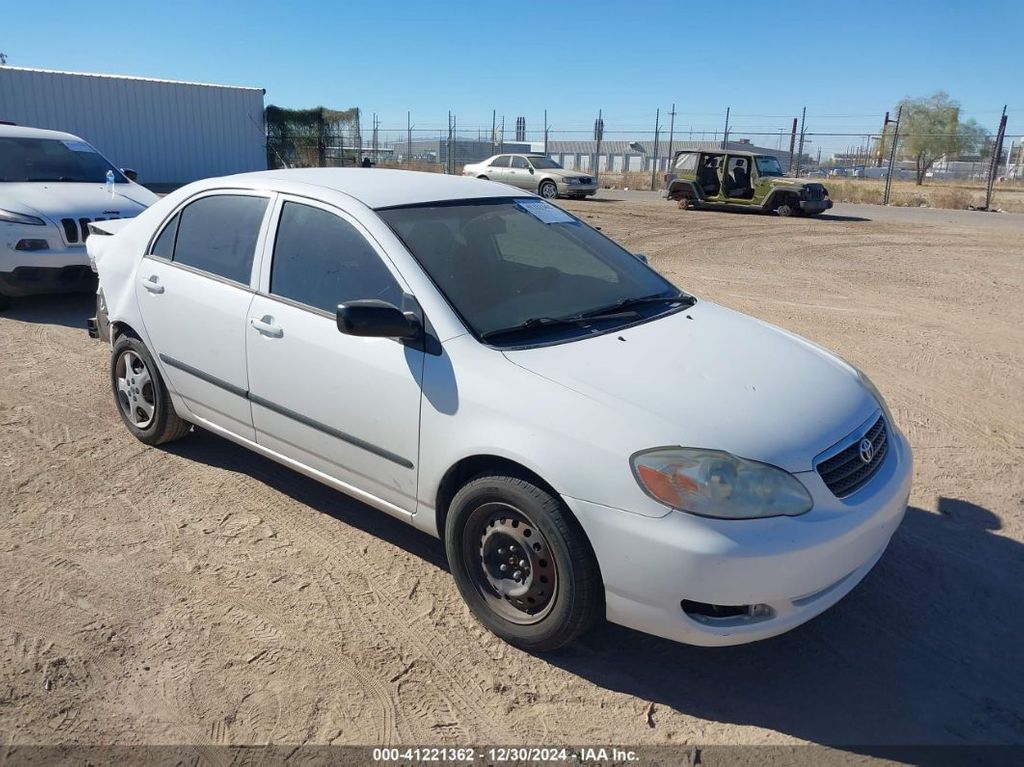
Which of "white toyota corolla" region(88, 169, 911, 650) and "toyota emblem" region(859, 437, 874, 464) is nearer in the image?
"white toyota corolla" region(88, 169, 911, 650)

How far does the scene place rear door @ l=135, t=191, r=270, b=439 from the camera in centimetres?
396

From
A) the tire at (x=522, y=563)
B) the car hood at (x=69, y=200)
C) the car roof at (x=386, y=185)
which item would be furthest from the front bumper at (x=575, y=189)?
the tire at (x=522, y=563)

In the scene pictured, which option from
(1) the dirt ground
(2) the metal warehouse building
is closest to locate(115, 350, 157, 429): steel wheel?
(1) the dirt ground

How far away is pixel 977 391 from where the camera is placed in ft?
19.8

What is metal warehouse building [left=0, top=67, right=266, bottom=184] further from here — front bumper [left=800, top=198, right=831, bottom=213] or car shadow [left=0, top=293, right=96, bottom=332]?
front bumper [left=800, top=198, right=831, bottom=213]

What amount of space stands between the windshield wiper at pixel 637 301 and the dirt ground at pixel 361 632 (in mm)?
1354

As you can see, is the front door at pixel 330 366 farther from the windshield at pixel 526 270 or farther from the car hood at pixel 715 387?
the car hood at pixel 715 387

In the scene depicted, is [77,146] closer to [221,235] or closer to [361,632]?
[221,235]

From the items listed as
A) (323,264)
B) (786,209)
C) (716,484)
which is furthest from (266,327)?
(786,209)

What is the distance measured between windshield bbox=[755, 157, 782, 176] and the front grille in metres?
20.3

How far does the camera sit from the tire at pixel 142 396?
15.1 ft

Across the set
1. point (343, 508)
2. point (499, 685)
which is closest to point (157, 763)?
point (499, 685)

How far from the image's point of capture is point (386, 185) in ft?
13.0

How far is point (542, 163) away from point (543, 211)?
23.3 metres
